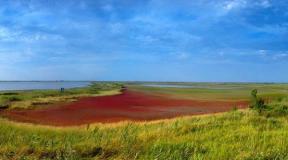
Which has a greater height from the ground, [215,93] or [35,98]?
[215,93]

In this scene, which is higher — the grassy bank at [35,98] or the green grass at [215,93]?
the green grass at [215,93]

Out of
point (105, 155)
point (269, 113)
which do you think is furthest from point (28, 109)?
point (105, 155)

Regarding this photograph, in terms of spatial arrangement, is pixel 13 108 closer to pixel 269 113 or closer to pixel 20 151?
pixel 269 113

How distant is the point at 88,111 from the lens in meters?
37.5

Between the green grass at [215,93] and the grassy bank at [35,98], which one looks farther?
the green grass at [215,93]

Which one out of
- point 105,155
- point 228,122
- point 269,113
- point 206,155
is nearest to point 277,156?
point 206,155

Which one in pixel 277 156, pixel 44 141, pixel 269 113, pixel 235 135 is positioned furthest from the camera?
pixel 269 113

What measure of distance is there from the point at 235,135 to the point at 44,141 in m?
6.07

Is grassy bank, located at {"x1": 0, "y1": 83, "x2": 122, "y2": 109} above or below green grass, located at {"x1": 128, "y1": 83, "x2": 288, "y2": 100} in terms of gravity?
below

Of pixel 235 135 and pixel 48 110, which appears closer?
pixel 235 135

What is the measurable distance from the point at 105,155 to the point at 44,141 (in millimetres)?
2257

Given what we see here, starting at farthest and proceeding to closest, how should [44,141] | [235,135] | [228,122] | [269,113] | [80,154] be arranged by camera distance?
[269,113]
[228,122]
[235,135]
[44,141]
[80,154]

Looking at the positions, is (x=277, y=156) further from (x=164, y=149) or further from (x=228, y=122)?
(x=228, y=122)

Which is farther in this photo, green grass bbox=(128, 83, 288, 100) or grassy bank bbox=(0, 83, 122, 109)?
green grass bbox=(128, 83, 288, 100)
